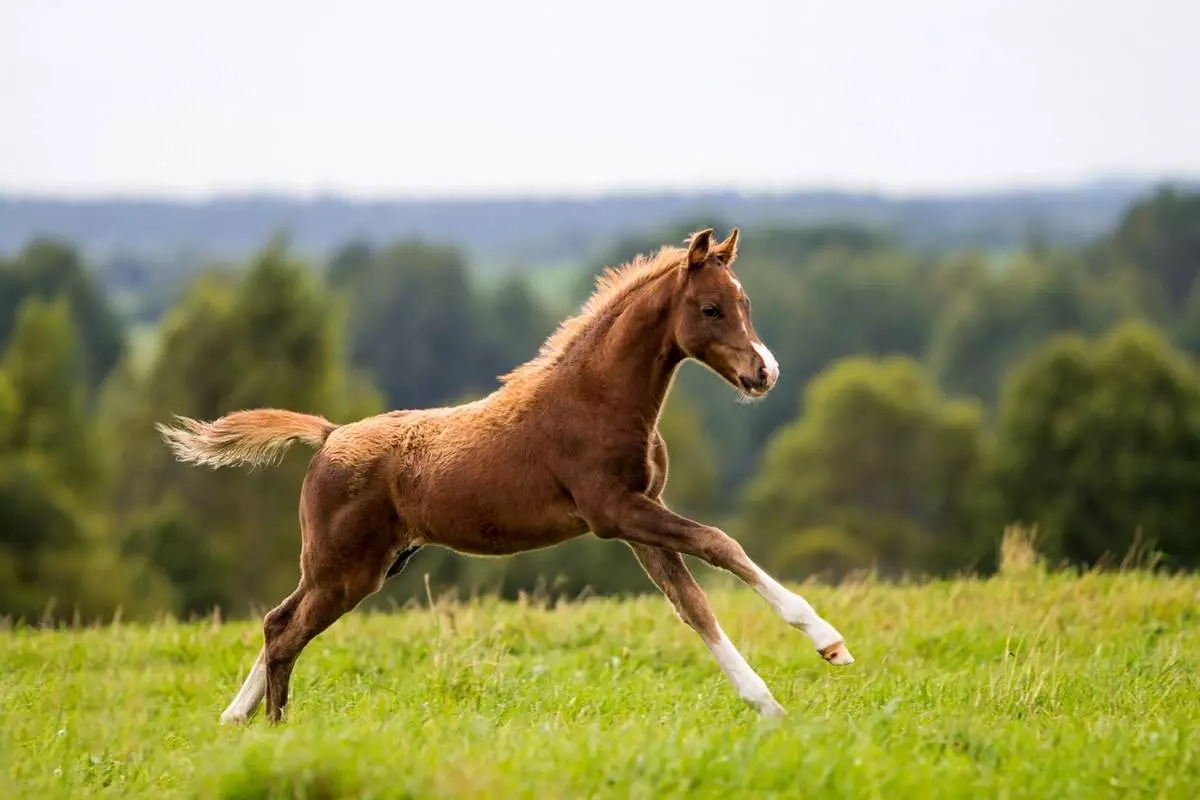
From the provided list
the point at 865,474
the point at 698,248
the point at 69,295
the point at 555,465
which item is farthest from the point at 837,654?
the point at 69,295

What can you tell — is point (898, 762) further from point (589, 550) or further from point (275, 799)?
point (589, 550)

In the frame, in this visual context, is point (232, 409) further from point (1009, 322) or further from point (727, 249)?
point (1009, 322)

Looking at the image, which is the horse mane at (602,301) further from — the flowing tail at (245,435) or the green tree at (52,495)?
the green tree at (52,495)

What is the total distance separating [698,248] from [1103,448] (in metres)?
28.9

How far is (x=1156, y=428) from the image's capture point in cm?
3503

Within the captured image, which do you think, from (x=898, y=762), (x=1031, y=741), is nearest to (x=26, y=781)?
(x=898, y=762)

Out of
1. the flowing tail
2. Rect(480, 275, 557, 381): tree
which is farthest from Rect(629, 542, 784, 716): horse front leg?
Rect(480, 275, 557, 381): tree

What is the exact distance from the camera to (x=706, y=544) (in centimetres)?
816

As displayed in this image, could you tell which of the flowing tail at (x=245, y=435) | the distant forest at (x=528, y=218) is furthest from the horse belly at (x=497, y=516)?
the distant forest at (x=528, y=218)

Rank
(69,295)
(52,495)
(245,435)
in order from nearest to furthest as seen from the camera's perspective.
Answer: (245,435), (52,495), (69,295)

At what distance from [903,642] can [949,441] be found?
132 feet

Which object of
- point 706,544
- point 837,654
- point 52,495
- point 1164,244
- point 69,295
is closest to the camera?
point 837,654

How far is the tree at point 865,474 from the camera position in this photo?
48.4 metres

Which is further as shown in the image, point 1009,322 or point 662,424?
point 1009,322
